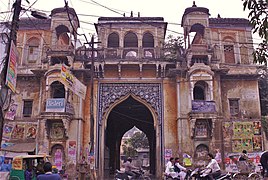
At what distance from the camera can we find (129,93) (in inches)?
715

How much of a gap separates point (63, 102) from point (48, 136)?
6.85 ft

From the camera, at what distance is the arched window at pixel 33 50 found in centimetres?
1962

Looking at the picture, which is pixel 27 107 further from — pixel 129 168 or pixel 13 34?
pixel 13 34

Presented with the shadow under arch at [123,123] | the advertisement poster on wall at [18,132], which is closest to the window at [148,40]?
the shadow under arch at [123,123]

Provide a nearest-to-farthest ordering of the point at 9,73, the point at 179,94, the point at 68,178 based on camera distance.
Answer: the point at 9,73 → the point at 68,178 → the point at 179,94

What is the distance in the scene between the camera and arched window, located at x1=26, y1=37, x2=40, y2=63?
19625 millimetres

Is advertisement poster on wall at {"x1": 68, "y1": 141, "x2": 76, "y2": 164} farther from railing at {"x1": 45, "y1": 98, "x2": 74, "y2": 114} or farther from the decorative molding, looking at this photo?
the decorative molding

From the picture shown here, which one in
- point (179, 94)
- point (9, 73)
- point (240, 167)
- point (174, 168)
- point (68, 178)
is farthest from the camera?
point (179, 94)

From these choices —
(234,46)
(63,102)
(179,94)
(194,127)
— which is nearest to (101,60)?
(63,102)

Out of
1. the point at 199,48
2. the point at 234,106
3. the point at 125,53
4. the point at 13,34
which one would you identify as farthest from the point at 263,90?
the point at 13,34

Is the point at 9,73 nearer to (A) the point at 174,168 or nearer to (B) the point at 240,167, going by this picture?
(A) the point at 174,168

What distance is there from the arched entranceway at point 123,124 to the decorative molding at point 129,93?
2268 mm

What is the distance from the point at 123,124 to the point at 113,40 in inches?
344

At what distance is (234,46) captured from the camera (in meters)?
19.2
